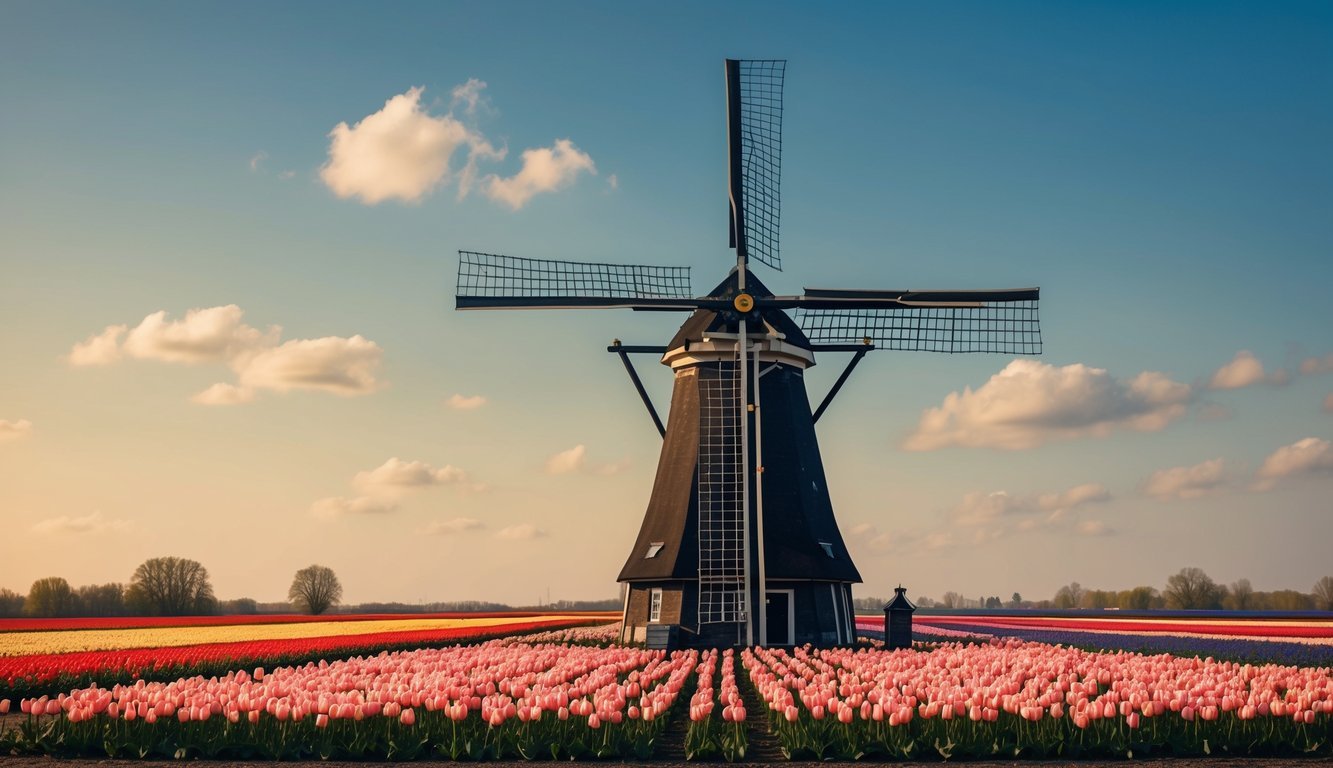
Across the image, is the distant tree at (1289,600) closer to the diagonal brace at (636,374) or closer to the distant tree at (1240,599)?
the distant tree at (1240,599)

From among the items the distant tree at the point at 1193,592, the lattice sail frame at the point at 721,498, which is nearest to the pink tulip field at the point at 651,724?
the lattice sail frame at the point at 721,498

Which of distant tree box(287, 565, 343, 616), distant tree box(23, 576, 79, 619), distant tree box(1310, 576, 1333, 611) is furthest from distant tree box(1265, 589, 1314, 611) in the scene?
distant tree box(23, 576, 79, 619)

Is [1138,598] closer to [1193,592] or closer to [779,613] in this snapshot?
[1193,592]

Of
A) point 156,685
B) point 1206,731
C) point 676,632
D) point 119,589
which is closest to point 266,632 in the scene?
point 676,632

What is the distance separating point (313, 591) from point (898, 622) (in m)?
73.8

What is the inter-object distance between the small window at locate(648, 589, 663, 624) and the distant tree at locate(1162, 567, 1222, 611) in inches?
2498

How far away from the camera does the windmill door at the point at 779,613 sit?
28.4m

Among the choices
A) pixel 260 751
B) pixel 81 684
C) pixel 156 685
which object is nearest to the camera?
pixel 260 751

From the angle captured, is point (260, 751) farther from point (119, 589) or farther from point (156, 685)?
point (119, 589)

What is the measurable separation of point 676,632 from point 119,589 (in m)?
78.1

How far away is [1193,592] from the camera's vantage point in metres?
81.5

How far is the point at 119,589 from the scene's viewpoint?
9231cm

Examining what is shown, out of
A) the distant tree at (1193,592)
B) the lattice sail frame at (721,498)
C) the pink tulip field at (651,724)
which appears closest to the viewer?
the pink tulip field at (651,724)

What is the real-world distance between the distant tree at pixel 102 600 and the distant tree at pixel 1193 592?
73756mm
